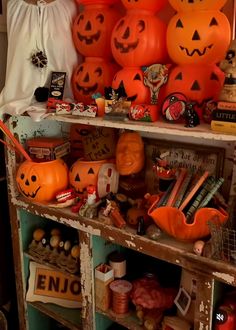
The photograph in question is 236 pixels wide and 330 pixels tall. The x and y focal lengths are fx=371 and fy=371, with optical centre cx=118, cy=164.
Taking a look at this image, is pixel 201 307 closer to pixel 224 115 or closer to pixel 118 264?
pixel 118 264

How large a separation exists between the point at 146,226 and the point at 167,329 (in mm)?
389

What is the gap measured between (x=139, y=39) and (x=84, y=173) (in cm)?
56

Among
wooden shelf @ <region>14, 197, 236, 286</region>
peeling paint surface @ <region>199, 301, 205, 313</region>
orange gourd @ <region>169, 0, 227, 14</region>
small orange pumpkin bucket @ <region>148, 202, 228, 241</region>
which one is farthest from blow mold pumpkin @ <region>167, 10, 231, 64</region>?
peeling paint surface @ <region>199, 301, 205, 313</region>

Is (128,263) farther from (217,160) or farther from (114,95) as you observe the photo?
(114,95)

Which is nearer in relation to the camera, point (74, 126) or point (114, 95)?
point (114, 95)

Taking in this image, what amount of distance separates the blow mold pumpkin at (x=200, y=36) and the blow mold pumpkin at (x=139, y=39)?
0.08m

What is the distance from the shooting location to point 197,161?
1.45 meters

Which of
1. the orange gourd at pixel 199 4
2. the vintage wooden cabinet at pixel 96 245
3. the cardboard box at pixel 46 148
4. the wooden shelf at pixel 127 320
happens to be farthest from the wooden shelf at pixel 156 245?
the orange gourd at pixel 199 4

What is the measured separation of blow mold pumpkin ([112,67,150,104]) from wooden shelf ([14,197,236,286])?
47 centimetres

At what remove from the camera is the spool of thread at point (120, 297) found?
57.1 inches

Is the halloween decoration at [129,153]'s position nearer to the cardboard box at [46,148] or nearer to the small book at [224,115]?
the cardboard box at [46,148]

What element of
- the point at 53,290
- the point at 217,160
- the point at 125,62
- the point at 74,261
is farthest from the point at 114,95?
the point at 53,290

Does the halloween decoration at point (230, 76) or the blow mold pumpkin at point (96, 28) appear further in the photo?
the blow mold pumpkin at point (96, 28)

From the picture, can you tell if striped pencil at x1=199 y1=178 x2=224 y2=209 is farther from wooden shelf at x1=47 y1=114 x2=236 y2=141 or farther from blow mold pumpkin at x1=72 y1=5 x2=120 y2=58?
blow mold pumpkin at x1=72 y1=5 x2=120 y2=58
